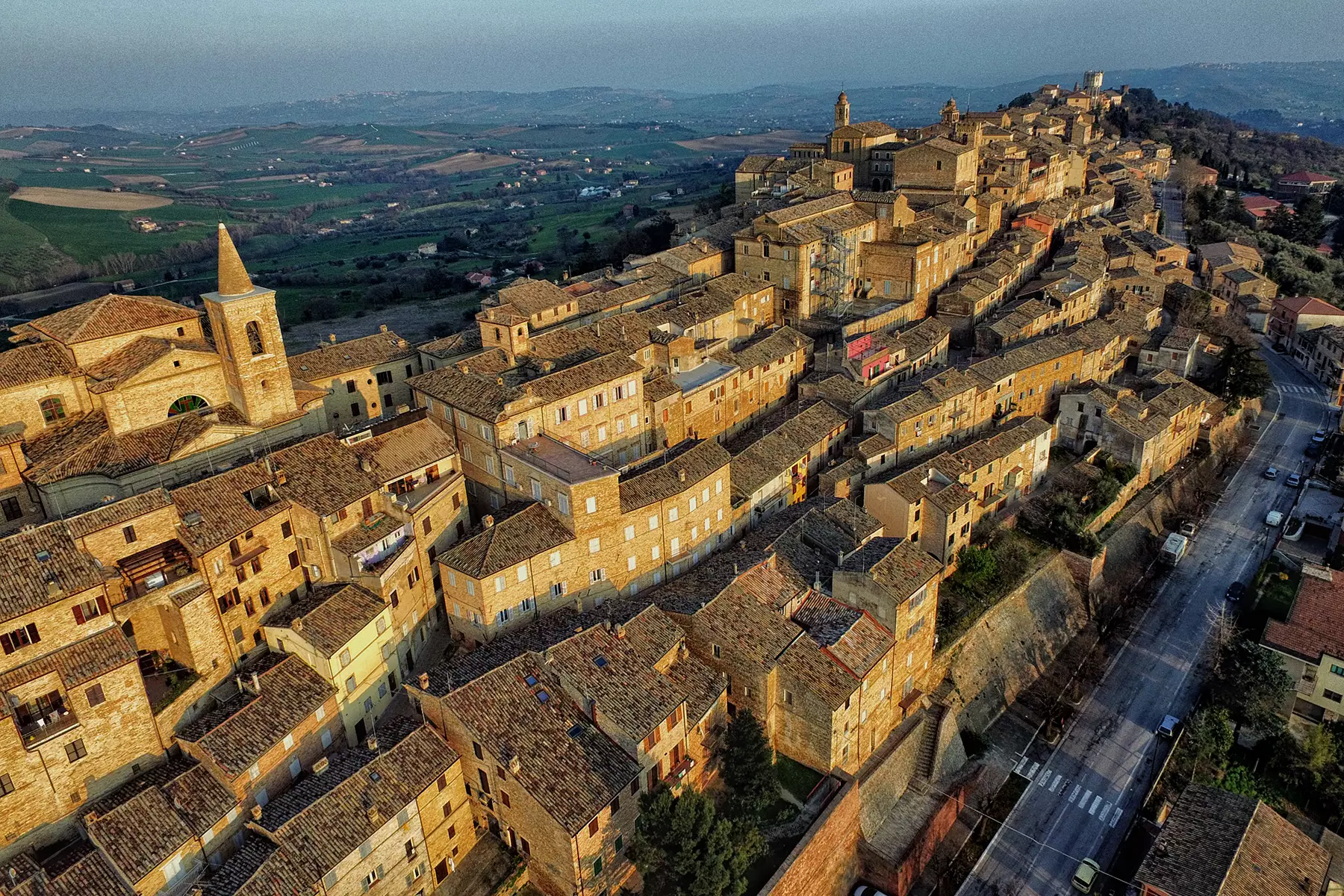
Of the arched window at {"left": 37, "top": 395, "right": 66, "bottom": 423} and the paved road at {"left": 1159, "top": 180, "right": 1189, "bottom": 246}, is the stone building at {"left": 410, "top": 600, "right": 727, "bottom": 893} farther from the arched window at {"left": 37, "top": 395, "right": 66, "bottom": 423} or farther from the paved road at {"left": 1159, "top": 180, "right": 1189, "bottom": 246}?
the paved road at {"left": 1159, "top": 180, "right": 1189, "bottom": 246}

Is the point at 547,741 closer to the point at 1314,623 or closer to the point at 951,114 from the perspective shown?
the point at 1314,623

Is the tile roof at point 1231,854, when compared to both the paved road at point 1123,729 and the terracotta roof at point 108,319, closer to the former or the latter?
the paved road at point 1123,729

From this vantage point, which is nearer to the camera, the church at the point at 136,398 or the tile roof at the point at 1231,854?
the tile roof at the point at 1231,854

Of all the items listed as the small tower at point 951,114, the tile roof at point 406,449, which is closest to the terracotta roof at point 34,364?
the tile roof at point 406,449

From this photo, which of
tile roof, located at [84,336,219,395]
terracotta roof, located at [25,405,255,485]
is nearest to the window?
terracotta roof, located at [25,405,255,485]

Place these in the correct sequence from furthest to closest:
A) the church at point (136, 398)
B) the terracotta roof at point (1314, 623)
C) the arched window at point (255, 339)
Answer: the terracotta roof at point (1314, 623) → the arched window at point (255, 339) → the church at point (136, 398)

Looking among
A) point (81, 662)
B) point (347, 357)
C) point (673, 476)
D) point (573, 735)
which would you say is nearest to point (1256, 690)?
point (673, 476)
